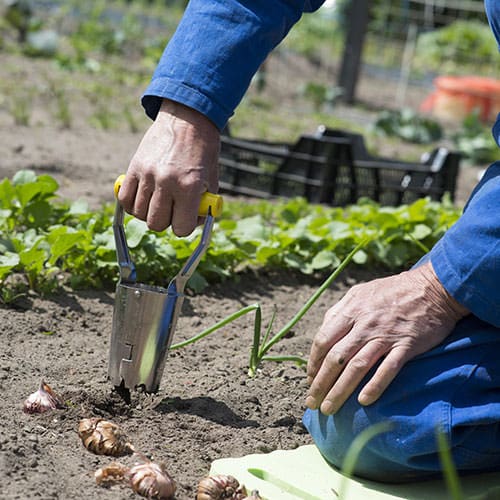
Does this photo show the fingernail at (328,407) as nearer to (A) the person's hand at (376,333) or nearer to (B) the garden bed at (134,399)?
(A) the person's hand at (376,333)

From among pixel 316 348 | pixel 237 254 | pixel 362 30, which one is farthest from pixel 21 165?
pixel 362 30

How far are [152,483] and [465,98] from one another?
9.12 meters

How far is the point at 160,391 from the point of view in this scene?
87.4 inches

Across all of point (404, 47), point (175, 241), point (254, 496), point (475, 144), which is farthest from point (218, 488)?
point (404, 47)

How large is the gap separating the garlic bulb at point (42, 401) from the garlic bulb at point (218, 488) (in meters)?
0.44

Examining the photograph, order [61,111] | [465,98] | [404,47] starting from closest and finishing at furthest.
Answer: [61,111]
[465,98]
[404,47]

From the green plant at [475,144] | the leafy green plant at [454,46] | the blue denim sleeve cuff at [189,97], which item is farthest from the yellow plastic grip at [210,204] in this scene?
the leafy green plant at [454,46]

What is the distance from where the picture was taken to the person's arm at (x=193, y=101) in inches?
72.3

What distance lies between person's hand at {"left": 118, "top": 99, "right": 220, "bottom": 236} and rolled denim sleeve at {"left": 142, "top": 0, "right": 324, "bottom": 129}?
36mm

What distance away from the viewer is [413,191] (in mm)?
4578

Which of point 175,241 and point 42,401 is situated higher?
point 175,241

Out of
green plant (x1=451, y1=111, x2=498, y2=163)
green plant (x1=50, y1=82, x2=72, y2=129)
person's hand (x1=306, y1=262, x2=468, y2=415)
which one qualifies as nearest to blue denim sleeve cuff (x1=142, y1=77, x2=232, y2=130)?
person's hand (x1=306, y1=262, x2=468, y2=415)

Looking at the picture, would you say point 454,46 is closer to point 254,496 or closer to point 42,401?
point 42,401

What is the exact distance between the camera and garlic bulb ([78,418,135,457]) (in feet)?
6.12
